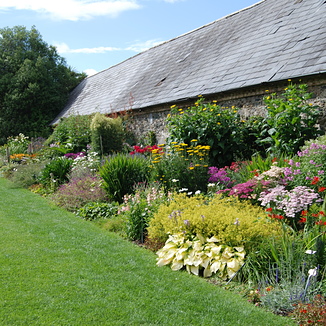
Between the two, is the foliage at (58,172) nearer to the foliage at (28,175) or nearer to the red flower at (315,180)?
the foliage at (28,175)

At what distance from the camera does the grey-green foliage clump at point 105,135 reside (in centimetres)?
1200

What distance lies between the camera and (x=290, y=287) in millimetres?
3541

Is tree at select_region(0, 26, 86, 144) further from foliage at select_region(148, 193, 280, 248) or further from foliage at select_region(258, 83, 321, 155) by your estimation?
foliage at select_region(148, 193, 280, 248)

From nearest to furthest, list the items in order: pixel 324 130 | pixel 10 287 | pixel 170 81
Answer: pixel 10 287, pixel 324 130, pixel 170 81

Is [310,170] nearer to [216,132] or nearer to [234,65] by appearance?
[216,132]


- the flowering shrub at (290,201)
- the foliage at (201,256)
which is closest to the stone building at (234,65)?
the flowering shrub at (290,201)

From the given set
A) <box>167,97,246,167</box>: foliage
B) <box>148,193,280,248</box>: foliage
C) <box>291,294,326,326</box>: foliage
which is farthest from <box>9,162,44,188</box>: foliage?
<box>291,294,326,326</box>: foliage

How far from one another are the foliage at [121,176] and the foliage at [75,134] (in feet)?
17.4

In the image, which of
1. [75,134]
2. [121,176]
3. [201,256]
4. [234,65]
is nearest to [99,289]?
[201,256]

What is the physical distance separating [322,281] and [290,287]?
0.35 m

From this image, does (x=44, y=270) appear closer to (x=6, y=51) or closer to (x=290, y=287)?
(x=290, y=287)

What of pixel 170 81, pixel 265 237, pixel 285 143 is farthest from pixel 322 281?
pixel 170 81

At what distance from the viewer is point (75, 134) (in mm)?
14633

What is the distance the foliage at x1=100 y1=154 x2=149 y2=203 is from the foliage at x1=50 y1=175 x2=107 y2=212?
298 millimetres
